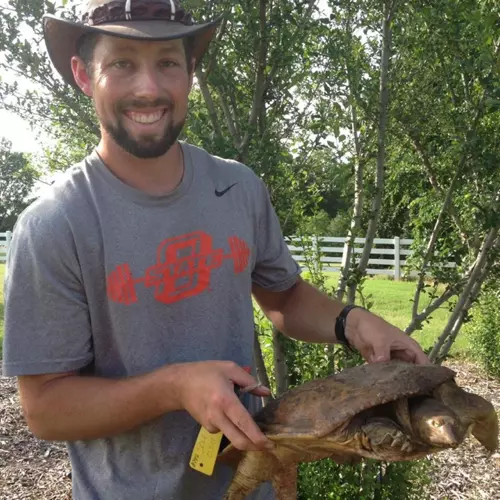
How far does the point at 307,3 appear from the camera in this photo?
131 inches

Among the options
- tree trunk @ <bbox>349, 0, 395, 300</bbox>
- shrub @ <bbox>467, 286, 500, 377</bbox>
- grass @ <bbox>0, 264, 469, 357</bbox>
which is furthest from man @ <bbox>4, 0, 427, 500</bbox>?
shrub @ <bbox>467, 286, 500, 377</bbox>

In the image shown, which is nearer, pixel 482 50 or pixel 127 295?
pixel 127 295

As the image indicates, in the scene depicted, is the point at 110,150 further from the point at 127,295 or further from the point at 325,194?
the point at 325,194

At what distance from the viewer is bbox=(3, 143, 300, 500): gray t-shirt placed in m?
1.74

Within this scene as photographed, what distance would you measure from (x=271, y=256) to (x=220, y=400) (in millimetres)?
838

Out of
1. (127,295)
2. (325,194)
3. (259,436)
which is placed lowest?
(325,194)

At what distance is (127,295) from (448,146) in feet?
8.52

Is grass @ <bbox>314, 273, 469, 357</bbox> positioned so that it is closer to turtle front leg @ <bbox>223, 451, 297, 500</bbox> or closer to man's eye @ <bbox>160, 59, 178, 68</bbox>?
turtle front leg @ <bbox>223, 451, 297, 500</bbox>

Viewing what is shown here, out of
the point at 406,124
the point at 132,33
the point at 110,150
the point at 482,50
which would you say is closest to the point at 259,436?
the point at 110,150

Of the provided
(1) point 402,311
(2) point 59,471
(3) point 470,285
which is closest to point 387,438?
(3) point 470,285

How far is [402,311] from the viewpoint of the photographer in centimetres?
1044

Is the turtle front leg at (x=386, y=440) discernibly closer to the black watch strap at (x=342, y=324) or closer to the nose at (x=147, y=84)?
the black watch strap at (x=342, y=324)

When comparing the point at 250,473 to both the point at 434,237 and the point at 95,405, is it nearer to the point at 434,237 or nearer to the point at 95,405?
the point at 95,405

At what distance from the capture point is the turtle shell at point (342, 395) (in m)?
1.60
